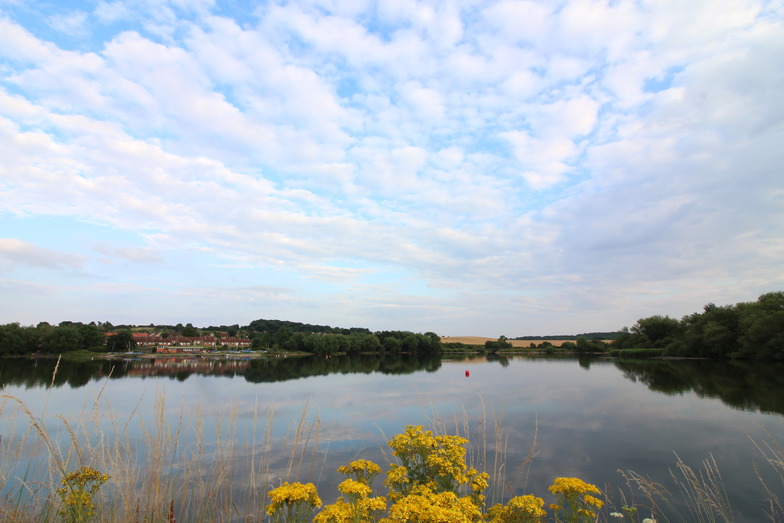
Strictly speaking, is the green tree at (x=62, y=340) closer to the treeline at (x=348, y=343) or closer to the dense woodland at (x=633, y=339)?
the dense woodland at (x=633, y=339)

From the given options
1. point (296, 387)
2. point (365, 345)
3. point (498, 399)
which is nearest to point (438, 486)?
point (498, 399)

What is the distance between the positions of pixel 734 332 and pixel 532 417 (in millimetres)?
54334

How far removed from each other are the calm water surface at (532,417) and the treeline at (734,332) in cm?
1562

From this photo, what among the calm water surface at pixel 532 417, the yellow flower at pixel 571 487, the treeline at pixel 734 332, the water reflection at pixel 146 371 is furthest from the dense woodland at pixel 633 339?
the yellow flower at pixel 571 487

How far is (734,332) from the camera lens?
177 feet

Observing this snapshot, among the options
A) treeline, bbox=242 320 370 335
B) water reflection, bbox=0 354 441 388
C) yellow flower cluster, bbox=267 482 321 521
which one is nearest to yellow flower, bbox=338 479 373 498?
yellow flower cluster, bbox=267 482 321 521

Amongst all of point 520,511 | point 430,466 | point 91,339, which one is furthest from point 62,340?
point 520,511

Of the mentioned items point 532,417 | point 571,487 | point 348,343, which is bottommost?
point 532,417

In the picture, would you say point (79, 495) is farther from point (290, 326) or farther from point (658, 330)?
point (290, 326)

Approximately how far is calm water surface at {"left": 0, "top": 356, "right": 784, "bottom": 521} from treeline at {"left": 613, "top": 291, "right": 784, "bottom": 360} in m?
15.6

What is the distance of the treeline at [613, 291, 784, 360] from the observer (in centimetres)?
4488

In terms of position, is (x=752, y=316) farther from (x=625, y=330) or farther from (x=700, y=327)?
(x=625, y=330)

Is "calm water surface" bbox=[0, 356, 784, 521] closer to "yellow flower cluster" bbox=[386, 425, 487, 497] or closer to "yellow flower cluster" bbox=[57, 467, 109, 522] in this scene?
"yellow flower cluster" bbox=[386, 425, 487, 497]

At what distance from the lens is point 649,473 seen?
1107 cm
